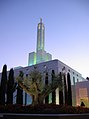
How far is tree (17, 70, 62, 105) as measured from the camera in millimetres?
14429

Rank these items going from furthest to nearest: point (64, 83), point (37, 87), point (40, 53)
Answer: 1. point (40, 53)
2. point (64, 83)
3. point (37, 87)

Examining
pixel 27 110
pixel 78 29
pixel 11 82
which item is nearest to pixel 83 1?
pixel 27 110

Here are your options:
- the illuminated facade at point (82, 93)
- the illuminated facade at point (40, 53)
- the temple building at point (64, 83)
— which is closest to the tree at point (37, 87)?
the temple building at point (64, 83)

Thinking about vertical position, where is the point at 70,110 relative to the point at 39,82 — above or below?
below

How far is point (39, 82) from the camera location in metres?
15.3

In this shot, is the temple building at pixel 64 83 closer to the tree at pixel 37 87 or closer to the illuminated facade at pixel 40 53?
the tree at pixel 37 87

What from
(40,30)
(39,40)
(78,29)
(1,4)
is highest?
(40,30)

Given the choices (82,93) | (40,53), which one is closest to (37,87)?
(82,93)

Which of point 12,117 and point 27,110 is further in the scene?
point 27,110

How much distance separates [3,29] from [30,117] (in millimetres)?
16615

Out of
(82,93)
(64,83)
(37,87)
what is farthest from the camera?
(82,93)

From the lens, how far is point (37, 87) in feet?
49.1

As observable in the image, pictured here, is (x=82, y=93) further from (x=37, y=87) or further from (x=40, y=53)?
(x=40, y=53)

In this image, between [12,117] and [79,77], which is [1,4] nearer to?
[12,117]
